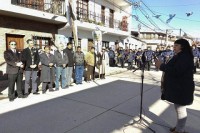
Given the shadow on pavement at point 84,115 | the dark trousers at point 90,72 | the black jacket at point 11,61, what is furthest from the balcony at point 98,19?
the shadow on pavement at point 84,115

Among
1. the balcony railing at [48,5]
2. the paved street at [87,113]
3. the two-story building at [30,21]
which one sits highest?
the balcony railing at [48,5]

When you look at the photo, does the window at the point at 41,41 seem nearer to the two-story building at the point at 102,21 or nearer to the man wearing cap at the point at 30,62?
the two-story building at the point at 102,21

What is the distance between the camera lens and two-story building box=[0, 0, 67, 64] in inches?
416

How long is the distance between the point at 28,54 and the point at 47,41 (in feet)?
22.4

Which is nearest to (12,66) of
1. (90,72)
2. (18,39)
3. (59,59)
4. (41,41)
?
(59,59)

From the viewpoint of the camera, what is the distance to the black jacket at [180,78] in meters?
3.73

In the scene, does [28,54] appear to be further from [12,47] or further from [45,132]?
[45,132]

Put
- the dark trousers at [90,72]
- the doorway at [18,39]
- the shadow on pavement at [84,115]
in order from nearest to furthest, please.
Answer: the shadow on pavement at [84,115] < the dark trousers at [90,72] < the doorway at [18,39]

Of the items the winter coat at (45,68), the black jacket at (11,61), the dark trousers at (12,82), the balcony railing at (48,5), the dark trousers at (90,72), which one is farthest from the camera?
the balcony railing at (48,5)

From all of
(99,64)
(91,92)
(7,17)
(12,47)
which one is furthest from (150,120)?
(7,17)

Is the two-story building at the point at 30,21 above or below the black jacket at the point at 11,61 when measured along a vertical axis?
above

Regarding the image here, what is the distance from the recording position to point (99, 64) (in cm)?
1084

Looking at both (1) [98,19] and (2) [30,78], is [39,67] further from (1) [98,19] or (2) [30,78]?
(1) [98,19]

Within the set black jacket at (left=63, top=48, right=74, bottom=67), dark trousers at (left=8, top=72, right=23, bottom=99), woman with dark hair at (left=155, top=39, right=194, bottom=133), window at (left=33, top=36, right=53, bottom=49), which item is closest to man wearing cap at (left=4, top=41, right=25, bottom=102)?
dark trousers at (left=8, top=72, right=23, bottom=99)
